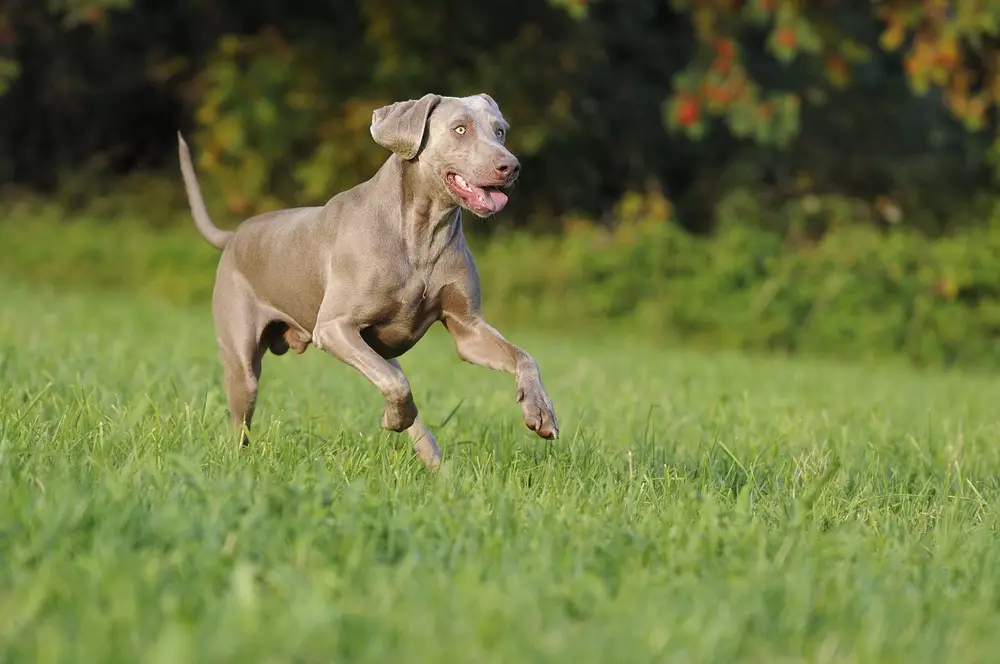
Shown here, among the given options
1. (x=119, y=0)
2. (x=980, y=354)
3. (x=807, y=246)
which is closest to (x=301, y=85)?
(x=119, y=0)

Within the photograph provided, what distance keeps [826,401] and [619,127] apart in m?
10.9

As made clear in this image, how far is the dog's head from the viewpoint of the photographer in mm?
4785

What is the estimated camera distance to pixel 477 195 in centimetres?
481

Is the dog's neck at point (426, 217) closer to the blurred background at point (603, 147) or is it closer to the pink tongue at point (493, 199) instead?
the pink tongue at point (493, 199)

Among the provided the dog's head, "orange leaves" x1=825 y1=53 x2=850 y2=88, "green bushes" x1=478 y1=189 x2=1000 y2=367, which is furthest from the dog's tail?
"orange leaves" x1=825 y1=53 x2=850 y2=88

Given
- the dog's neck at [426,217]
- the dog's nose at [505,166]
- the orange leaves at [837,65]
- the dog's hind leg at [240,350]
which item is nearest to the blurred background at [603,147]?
the orange leaves at [837,65]

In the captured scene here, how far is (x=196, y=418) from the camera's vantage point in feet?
17.6

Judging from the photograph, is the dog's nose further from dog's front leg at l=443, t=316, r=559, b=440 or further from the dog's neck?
dog's front leg at l=443, t=316, r=559, b=440

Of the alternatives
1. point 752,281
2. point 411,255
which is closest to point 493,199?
point 411,255

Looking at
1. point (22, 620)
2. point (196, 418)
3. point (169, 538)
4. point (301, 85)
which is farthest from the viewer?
point (301, 85)

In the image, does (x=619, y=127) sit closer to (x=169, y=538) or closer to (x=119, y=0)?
(x=119, y=0)

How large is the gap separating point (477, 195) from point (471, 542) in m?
1.65

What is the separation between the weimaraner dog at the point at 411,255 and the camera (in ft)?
15.7

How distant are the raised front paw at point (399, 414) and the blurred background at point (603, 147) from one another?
9458 millimetres
